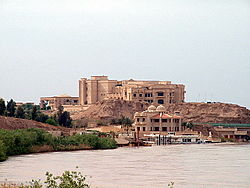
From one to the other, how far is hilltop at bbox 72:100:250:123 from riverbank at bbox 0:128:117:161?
1509 inches

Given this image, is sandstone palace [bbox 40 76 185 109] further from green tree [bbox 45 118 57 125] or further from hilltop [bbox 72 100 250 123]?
green tree [bbox 45 118 57 125]

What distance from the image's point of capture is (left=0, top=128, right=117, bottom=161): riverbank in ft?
213

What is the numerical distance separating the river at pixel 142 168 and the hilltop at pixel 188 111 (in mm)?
53801

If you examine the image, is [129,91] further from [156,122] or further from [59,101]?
[156,122]

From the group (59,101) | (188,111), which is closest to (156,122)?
(188,111)

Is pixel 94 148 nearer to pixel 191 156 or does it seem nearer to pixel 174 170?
pixel 191 156

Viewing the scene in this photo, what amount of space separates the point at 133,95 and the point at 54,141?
51.9 m

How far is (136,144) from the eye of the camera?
294 feet

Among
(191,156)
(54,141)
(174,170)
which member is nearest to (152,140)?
(54,141)

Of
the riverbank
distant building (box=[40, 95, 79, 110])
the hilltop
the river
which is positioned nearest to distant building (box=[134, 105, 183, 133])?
the riverbank

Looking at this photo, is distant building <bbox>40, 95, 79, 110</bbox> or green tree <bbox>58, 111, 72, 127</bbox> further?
distant building <bbox>40, 95, 79, 110</bbox>

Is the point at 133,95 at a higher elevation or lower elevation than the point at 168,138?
higher

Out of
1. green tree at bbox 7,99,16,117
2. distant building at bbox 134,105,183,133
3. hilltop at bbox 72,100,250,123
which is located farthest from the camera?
hilltop at bbox 72,100,250,123

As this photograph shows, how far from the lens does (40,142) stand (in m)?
72.9
